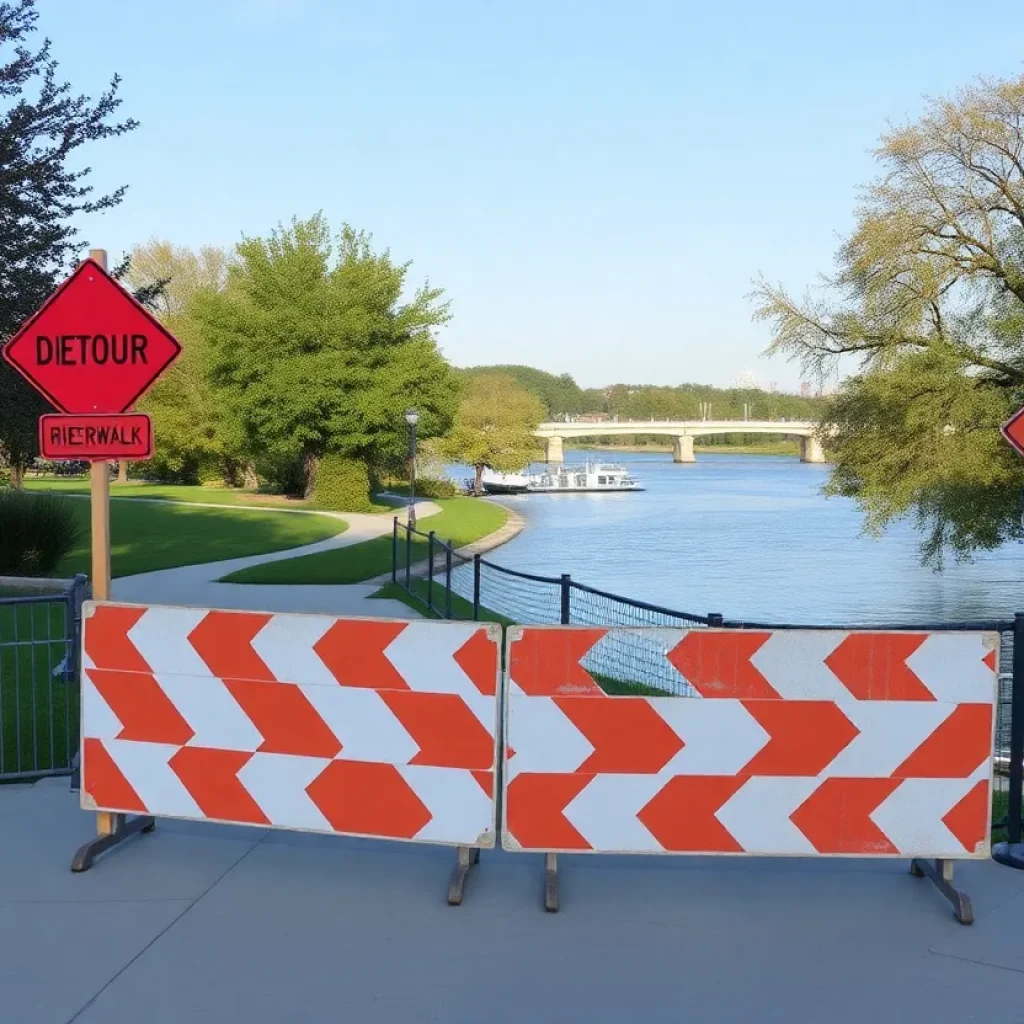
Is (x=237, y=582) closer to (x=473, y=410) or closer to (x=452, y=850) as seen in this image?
(x=452, y=850)

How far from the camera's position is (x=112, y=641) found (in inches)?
222

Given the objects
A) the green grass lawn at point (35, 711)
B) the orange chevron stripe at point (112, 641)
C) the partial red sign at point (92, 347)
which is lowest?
the green grass lawn at point (35, 711)

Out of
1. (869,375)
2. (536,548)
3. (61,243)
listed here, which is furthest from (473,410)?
(61,243)

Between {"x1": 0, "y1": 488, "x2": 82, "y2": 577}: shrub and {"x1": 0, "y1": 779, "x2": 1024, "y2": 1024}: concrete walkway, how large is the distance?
51.6 ft

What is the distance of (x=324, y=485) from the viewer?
50875 mm

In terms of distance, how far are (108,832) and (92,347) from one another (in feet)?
8.24

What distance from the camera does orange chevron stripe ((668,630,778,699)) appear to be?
5176 mm

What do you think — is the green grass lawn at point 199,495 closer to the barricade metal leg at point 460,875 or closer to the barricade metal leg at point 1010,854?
the barricade metal leg at point 460,875

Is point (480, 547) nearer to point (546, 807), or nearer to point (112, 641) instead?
point (112, 641)

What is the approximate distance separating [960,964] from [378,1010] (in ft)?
7.59

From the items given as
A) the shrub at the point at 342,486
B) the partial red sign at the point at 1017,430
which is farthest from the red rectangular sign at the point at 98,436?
the shrub at the point at 342,486

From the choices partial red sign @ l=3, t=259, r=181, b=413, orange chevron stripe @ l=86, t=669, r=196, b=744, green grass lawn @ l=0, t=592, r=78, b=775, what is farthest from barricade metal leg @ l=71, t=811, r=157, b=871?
partial red sign @ l=3, t=259, r=181, b=413

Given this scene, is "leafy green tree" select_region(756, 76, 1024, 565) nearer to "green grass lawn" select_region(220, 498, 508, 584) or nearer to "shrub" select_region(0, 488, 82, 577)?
"green grass lawn" select_region(220, 498, 508, 584)

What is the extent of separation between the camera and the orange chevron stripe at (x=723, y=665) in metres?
5.18
